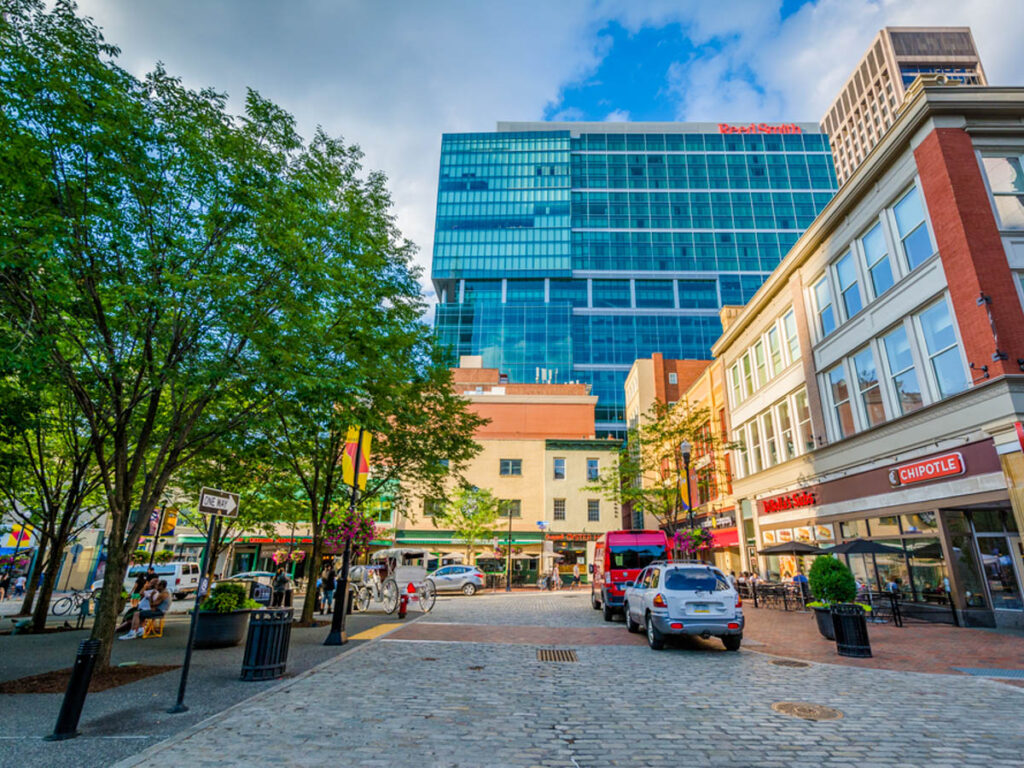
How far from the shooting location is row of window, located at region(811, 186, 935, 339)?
17547 millimetres

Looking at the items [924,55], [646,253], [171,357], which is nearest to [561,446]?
[171,357]

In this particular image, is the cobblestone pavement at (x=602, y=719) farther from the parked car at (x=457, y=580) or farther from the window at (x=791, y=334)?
the parked car at (x=457, y=580)

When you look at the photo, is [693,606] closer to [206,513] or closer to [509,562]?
[206,513]

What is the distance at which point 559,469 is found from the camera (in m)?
47.5

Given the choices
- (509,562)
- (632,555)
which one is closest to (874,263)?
(632,555)

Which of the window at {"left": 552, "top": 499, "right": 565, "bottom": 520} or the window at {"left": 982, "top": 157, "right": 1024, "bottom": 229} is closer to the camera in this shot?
the window at {"left": 982, "top": 157, "right": 1024, "bottom": 229}

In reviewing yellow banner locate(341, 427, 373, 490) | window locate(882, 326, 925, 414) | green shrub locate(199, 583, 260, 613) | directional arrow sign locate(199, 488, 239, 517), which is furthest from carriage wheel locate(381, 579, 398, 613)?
window locate(882, 326, 925, 414)

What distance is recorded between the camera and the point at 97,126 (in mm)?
8992

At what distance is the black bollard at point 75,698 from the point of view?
18.7ft

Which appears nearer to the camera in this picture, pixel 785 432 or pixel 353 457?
pixel 353 457

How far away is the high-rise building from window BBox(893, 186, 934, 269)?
115m

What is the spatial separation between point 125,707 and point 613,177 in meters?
125

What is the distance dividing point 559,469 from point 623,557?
28.5 m

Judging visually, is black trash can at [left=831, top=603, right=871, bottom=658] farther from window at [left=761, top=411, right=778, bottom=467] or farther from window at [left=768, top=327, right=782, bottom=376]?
window at [left=768, top=327, right=782, bottom=376]
